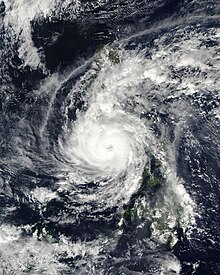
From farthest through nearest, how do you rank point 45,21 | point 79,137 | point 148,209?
point 45,21
point 79,137
point 148,209

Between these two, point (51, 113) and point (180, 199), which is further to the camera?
point (51, 113)

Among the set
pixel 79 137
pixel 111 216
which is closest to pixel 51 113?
pixel 79 137

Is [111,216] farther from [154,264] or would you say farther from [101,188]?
[154,264]

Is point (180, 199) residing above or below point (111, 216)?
above

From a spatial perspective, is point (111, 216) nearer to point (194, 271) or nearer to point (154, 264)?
point (154, 264)

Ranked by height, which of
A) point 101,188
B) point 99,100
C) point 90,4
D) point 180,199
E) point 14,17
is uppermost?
point 90,4

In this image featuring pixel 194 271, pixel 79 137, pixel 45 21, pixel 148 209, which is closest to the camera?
pixel 194 271
